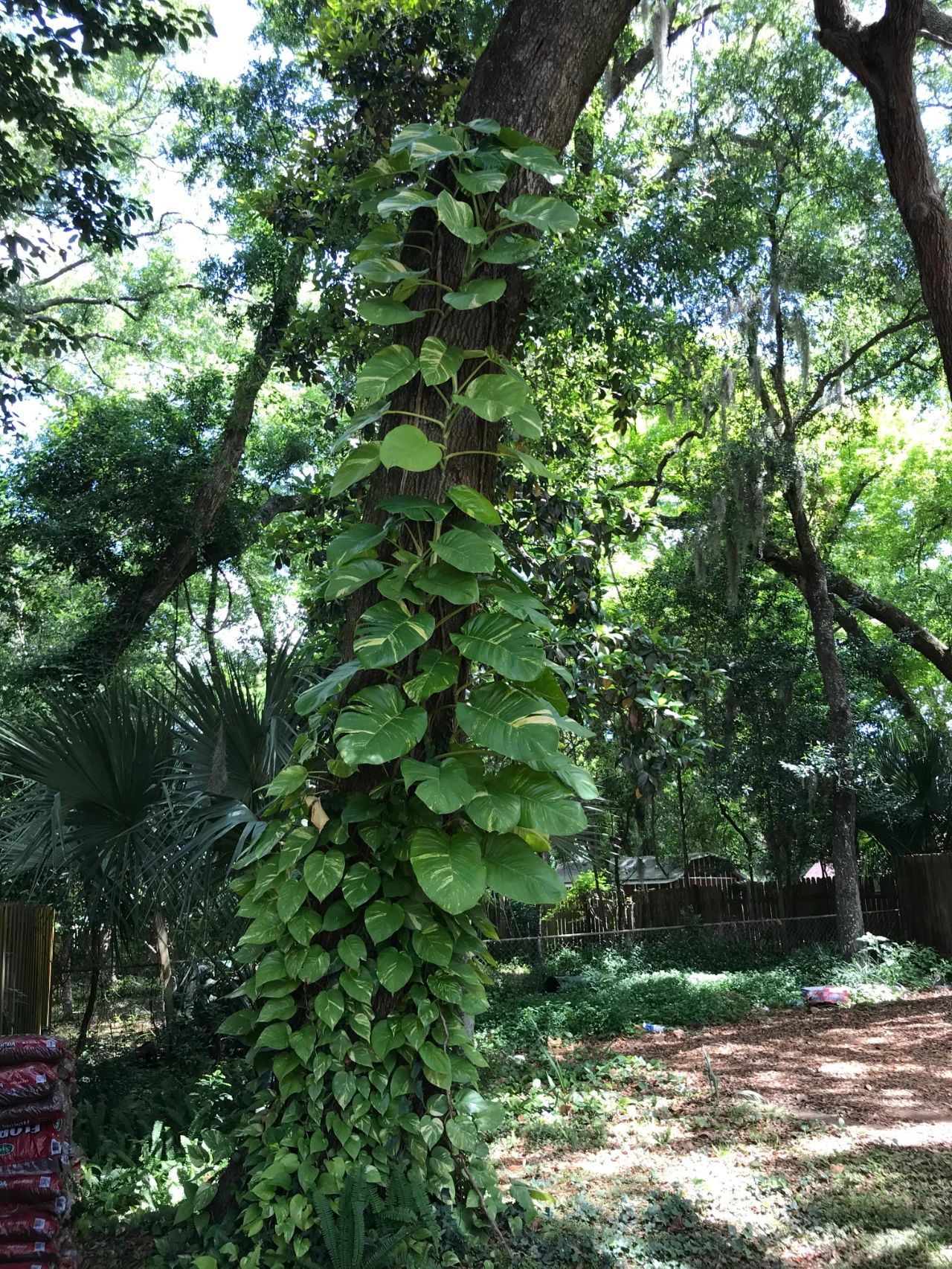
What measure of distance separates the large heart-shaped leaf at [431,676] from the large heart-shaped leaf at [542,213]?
4.44 feet

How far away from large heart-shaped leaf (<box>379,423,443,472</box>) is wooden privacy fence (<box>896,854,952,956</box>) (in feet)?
37.1

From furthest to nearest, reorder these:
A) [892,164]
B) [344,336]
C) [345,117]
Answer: [345,117] → [344,336] → [892,164]

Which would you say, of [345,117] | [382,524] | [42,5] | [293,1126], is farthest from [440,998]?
[345,117]

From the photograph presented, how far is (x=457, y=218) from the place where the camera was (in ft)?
8.94

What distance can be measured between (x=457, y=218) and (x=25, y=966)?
5.00 m

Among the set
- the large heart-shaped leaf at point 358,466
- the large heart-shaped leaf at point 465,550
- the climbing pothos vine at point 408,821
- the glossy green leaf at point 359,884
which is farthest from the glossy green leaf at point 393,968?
the large heart-shaped leaf at point 358,466

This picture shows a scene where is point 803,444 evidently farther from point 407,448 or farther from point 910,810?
point 407,448

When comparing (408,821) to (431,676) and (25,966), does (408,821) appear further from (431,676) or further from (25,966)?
(25,966)

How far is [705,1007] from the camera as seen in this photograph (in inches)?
346

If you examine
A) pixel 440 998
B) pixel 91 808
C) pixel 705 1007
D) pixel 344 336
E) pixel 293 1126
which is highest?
pixel 344 336

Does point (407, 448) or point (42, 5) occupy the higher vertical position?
point (42, 5)

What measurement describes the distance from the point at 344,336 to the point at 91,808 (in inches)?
122

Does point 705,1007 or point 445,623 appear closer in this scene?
point 445,623

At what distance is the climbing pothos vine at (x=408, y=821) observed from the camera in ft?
7.95
